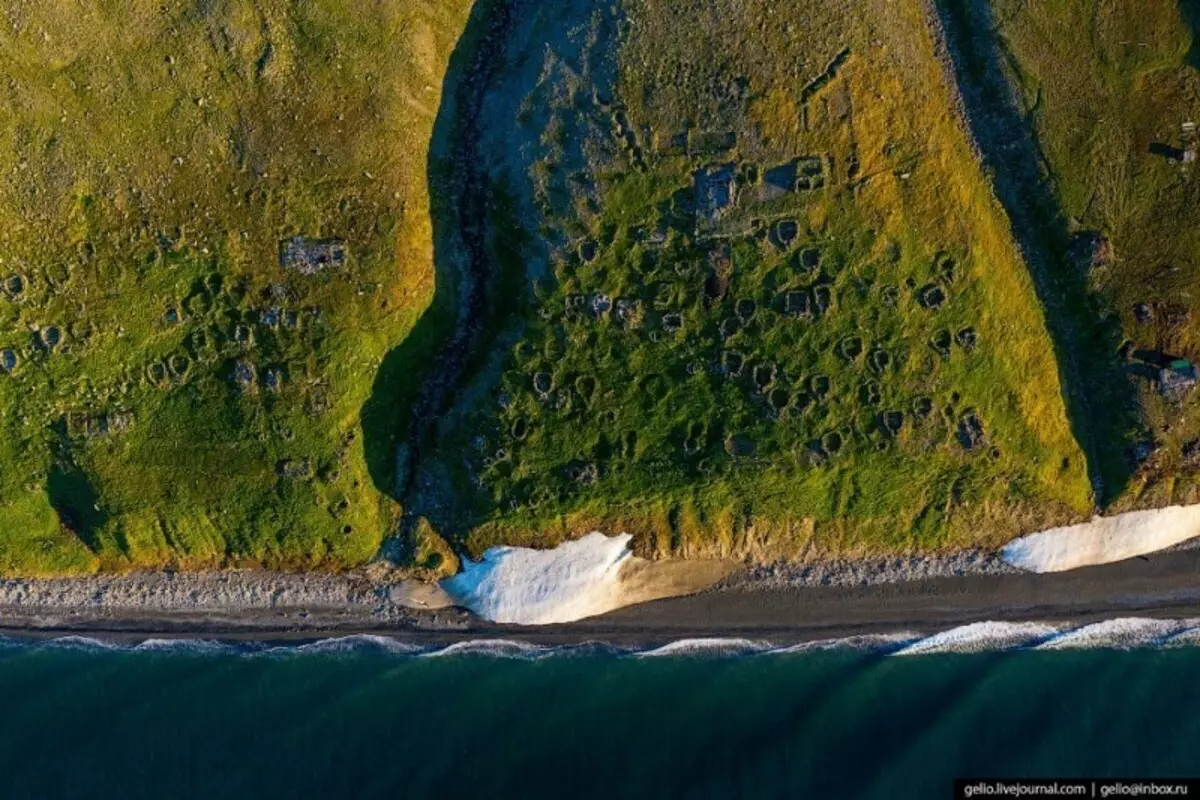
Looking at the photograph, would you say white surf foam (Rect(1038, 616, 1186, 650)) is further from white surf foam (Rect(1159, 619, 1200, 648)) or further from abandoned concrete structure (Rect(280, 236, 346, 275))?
abandoned concrete structure (Rect(280, 236, 346, 275))

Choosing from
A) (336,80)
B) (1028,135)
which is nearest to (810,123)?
(1028,135)

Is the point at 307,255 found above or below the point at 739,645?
above

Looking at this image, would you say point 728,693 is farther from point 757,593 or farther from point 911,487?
point 911,487

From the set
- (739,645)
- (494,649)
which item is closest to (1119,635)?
(739,645)

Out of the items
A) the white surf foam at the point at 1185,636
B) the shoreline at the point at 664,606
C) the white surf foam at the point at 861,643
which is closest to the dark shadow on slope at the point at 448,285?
the shoreline at the point at 664,606

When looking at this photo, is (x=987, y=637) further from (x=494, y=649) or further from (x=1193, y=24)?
(x=1193, y=24)
